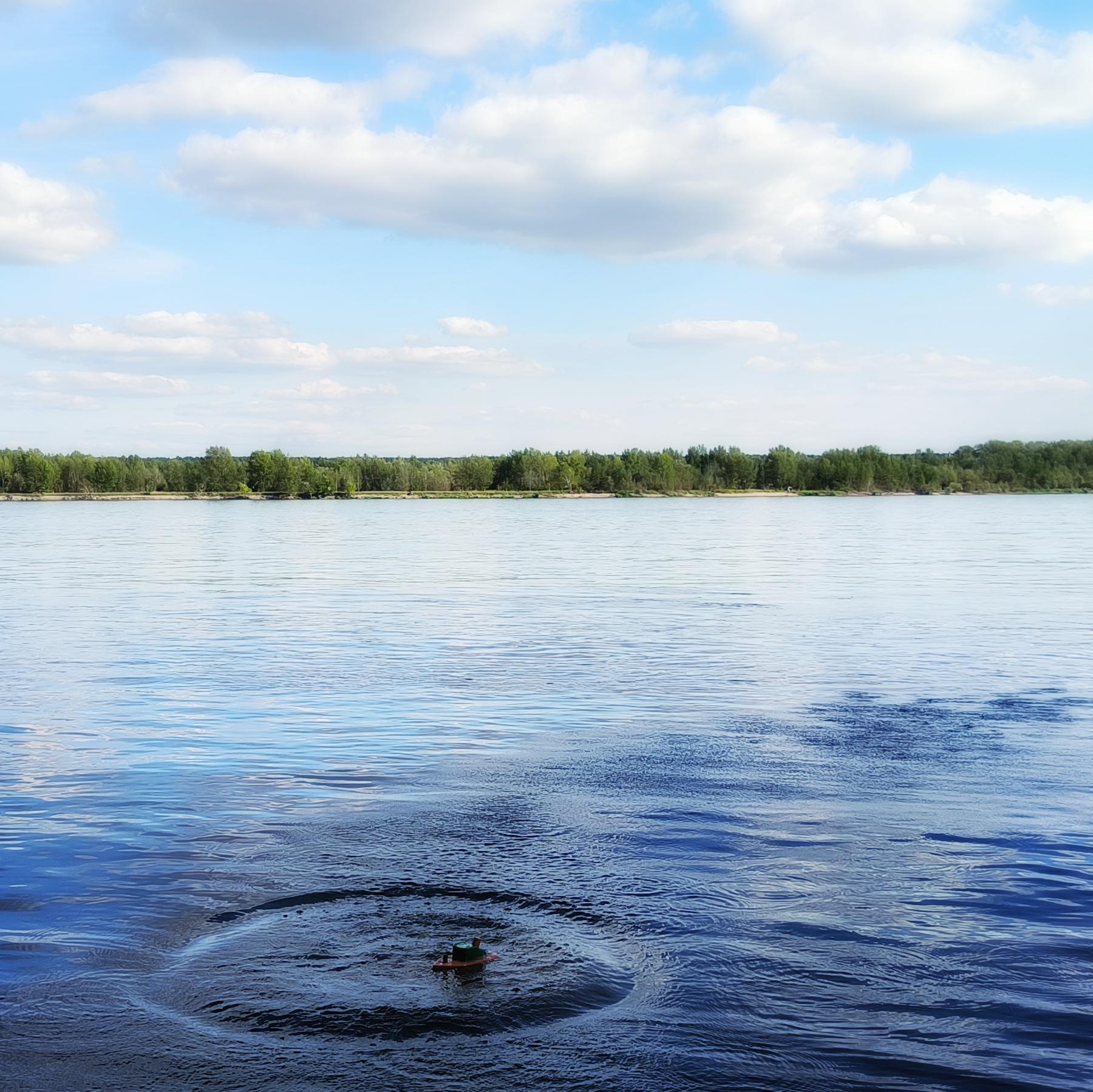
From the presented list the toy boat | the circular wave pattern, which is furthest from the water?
the toy boat

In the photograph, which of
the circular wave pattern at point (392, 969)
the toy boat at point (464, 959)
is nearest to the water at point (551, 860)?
the circular wave pattern at point (392, 969)

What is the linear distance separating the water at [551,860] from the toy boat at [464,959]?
143 millimetres

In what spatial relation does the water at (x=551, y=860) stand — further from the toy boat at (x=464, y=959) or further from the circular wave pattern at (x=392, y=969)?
the toy boat at (x=464, y=959)

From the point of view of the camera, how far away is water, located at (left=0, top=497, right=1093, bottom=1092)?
29.8 ft

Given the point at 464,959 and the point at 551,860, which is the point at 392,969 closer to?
the point at 464,959

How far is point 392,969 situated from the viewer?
1024cm

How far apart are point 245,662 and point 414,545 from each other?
65.1 m

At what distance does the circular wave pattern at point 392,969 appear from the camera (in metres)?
9.40

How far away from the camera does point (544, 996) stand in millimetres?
9758

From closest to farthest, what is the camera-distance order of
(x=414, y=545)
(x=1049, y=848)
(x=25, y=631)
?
(x=1049, y=848) < (x=25, y=631) < (x=414, y=545)

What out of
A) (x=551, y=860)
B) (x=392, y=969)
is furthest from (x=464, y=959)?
(x=551, y=860)

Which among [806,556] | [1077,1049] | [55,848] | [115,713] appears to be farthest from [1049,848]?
[806,556]

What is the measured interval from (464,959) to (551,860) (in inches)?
135

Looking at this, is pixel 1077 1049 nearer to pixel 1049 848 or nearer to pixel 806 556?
pixel 1049 848
